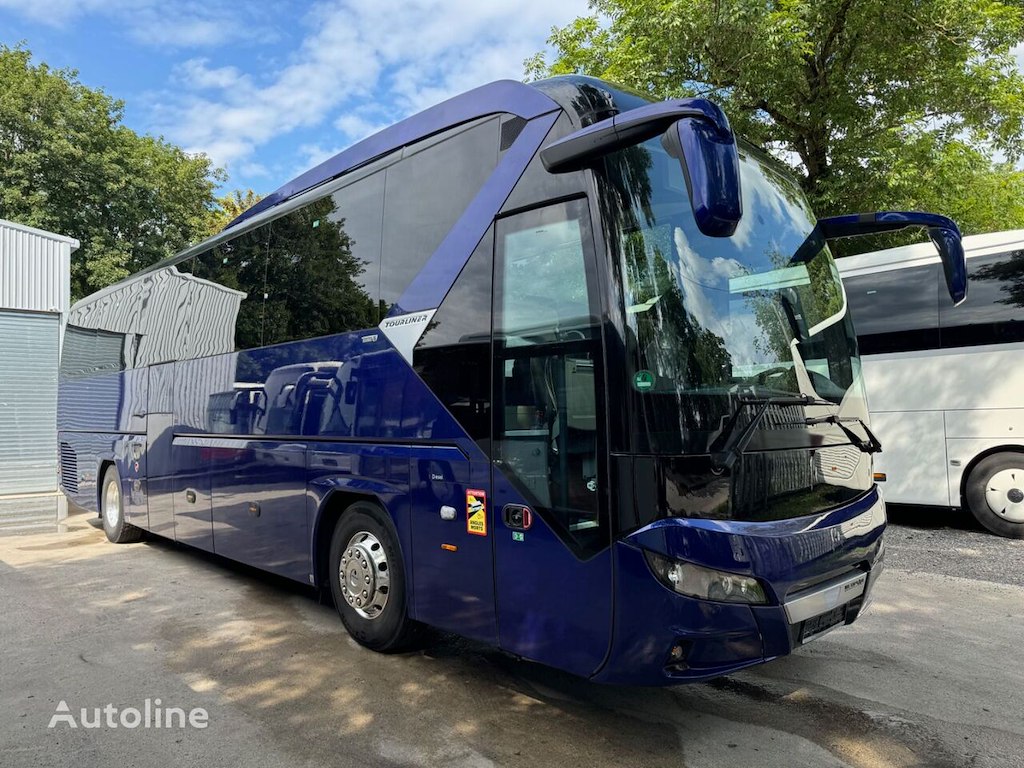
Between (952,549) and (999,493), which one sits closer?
(952,549)

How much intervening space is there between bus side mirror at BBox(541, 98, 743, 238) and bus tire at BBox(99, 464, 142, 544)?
799 centimetres

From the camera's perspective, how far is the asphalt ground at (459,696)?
3.32 m

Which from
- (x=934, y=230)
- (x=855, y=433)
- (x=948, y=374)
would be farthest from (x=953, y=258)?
(x=948, y=374)

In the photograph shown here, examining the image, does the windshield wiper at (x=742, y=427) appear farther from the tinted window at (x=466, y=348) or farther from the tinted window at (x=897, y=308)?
the tinted window at (x=897, y=308)

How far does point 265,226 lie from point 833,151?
1015 centimetres

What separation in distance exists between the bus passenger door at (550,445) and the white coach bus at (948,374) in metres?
7.25

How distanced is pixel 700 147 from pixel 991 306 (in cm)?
748

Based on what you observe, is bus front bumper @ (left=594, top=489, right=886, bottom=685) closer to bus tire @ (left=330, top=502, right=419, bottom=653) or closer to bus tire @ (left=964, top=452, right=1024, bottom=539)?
bus tire @ (left=330, top=502, right=419, bottom=653)

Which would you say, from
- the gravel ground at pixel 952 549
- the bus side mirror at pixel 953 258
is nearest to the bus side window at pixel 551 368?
the bus side mirror at pixel 953 258

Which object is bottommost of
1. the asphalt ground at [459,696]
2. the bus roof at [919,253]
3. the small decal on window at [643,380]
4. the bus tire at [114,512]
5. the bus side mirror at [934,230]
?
the asphalt ground at [459,696]

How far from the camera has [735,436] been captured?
3066 millimetres

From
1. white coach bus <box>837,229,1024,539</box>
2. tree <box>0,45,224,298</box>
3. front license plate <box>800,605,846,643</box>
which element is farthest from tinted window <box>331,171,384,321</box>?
tree <box>0,45,224,298</box>

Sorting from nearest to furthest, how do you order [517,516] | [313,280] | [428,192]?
[517,516]
[428,192]
[313,280]

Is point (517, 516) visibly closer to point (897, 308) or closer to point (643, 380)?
point (643, 380)
